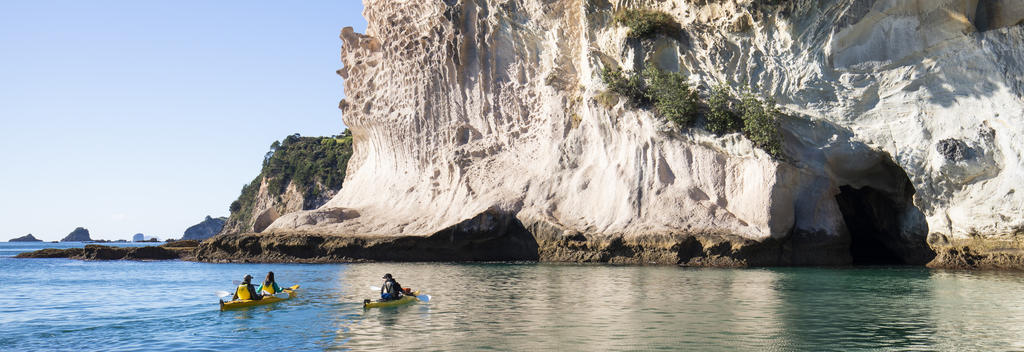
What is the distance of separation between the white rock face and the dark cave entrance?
0.25 metres

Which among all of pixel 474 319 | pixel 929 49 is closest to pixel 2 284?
pixel 474 319

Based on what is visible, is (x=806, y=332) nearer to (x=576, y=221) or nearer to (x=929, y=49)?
(x=929, y=49)

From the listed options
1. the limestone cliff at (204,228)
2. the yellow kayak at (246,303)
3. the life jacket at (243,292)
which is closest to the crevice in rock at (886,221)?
the yellow kayak at (246,303)

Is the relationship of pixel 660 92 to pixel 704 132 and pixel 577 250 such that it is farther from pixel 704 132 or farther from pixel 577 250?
pixel 577 250

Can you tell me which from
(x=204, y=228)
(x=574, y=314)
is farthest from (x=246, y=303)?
(x=204, y=228)

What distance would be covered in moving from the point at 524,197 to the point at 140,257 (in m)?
22.8

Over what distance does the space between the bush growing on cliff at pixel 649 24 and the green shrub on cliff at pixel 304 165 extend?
38206 millimetres

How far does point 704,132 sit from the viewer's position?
88.5 ft

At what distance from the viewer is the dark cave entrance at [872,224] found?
2731cm

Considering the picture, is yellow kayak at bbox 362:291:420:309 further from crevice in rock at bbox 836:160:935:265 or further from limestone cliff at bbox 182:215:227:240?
limestone cliff at bbox 182:215:227:240

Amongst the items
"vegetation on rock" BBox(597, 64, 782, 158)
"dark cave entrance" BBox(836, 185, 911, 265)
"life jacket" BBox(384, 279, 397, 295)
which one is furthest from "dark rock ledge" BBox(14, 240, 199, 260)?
"dark cave entrance" BBox(836, 185, 911, 265)

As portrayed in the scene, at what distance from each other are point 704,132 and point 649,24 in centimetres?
385

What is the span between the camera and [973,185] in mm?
22797

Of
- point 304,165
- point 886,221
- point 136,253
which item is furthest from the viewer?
point 304,165
